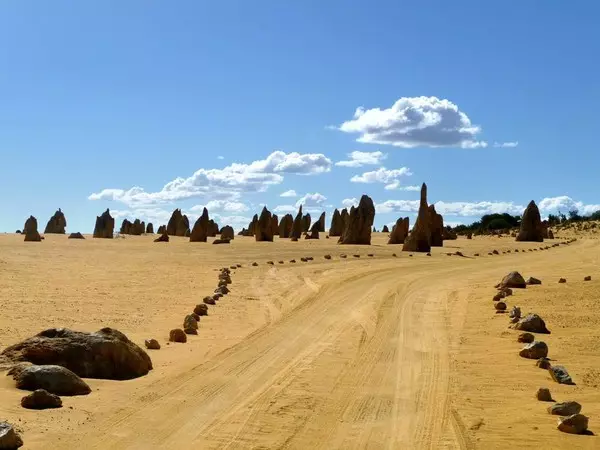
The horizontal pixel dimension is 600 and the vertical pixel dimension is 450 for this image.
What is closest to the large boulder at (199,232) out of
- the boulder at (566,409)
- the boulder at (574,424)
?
the boulder at (566,409)

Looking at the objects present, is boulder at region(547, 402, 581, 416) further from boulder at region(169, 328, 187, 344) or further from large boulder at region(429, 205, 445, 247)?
large boulder at region(429, 205, 445, 247)

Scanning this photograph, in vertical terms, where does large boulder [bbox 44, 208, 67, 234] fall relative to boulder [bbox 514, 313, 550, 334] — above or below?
above

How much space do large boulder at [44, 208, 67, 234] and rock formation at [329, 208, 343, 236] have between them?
2519cm

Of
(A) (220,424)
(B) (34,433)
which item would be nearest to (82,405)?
(B) (34,433)

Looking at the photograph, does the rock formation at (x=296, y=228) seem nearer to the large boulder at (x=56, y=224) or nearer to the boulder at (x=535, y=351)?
the large boulder at (x=56, y=224)

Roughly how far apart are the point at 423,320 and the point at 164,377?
6122 mm

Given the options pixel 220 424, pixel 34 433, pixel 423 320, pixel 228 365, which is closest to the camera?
pixel 34 433

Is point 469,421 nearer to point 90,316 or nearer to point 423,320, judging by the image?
point 423,320

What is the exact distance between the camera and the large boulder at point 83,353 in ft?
25.4

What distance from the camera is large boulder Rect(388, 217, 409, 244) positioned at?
4431 centimetres

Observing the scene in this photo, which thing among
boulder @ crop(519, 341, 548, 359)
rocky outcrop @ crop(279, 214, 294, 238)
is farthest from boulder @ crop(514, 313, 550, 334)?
rocky outcrop @ crop(279, 214, 294, 238)

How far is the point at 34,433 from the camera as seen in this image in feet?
18.9

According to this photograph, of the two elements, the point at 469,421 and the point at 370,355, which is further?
the point at 370,355

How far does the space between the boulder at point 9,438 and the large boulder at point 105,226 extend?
164 feet
